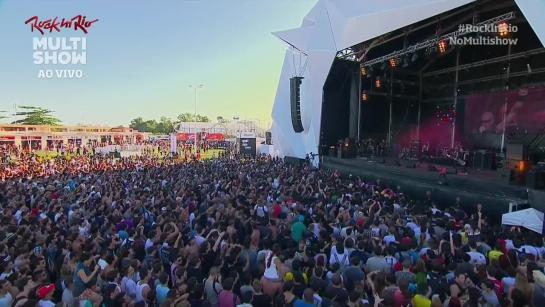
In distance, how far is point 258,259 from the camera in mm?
4418

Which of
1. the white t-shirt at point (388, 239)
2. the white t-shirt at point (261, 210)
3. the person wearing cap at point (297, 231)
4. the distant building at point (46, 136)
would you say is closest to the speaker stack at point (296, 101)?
the white t-shirt at point (261, 210)

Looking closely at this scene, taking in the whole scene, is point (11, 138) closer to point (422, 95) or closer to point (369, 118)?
point (369, 118)

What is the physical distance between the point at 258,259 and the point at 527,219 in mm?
6323

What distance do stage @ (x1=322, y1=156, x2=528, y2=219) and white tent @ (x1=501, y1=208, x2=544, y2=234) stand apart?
3.01ft

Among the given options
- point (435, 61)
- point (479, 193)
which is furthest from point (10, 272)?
point (435, 61)

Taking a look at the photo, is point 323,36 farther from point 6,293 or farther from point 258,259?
point 6,293

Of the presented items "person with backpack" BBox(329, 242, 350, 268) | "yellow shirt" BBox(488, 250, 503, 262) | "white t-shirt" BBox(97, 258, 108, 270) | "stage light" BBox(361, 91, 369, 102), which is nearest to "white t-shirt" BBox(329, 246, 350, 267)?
"person with backpack" BBox(329, 242, 350, 268)

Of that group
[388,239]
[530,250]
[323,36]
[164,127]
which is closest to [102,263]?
[388,239]

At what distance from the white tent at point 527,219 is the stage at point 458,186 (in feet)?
3.01

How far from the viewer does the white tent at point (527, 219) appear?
23.3 ft

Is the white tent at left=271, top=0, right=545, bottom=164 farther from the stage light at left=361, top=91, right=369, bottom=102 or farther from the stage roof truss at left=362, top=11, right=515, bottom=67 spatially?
the stage light at left=361, top=91, right=369, bottom=102

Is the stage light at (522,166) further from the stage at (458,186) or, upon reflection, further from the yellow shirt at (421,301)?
the yellow shirt at (421,301)

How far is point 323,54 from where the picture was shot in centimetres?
1750

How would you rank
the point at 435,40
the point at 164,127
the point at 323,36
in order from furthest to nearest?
the point at 164,127
the point at 323,36
the point at 435,40
